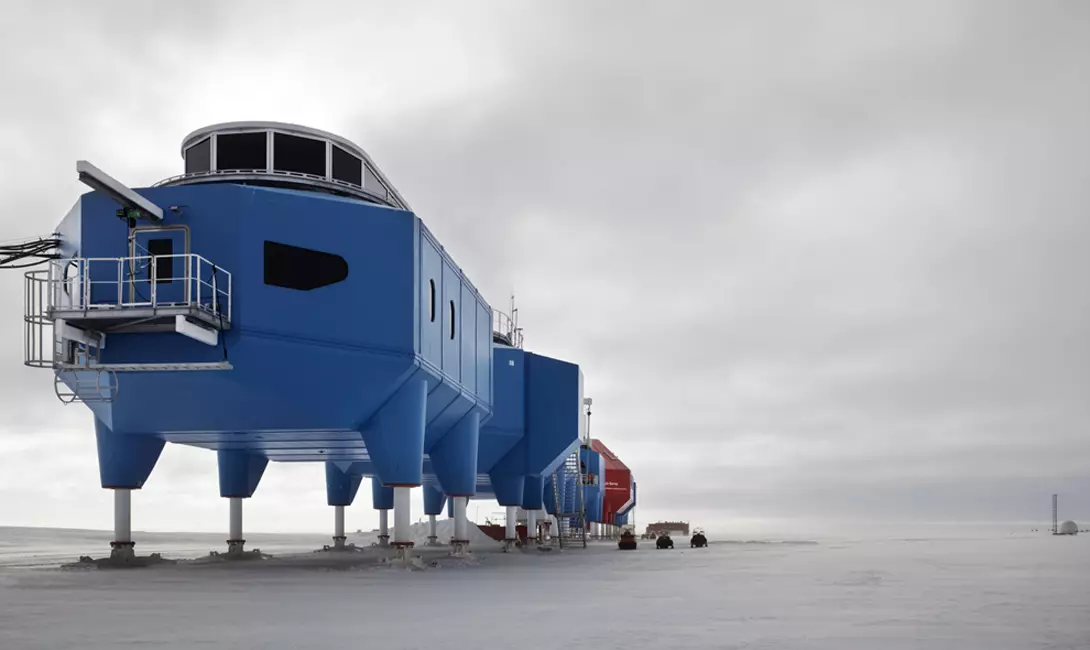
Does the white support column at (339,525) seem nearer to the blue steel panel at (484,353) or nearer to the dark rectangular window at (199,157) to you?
the blue steel panel at (484,353)

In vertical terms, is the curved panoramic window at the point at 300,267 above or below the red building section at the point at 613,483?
above

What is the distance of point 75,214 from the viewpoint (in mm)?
30766

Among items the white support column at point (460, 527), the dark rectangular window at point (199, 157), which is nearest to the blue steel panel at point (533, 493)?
the white support column at point (460, 527)

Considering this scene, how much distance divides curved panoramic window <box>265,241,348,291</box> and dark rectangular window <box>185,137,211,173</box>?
577 centimetres

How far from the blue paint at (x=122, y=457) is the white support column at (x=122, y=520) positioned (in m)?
0.42

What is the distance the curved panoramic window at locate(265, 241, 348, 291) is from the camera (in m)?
30.2

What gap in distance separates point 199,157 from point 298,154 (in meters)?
3.23

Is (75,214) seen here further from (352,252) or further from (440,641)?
(440,641)

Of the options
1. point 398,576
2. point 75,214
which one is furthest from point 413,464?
point 75,214

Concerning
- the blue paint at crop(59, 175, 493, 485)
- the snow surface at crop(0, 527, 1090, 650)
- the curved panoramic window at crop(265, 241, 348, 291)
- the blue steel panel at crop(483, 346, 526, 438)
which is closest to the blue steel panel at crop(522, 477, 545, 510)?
the blue steel panel at crop(483, 346, 526, 438)

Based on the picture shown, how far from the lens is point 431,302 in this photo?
116 ft

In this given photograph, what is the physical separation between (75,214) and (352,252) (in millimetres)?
8027

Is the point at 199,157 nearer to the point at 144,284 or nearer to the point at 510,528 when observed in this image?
the point at 144,284

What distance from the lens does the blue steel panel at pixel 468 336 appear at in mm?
41438
